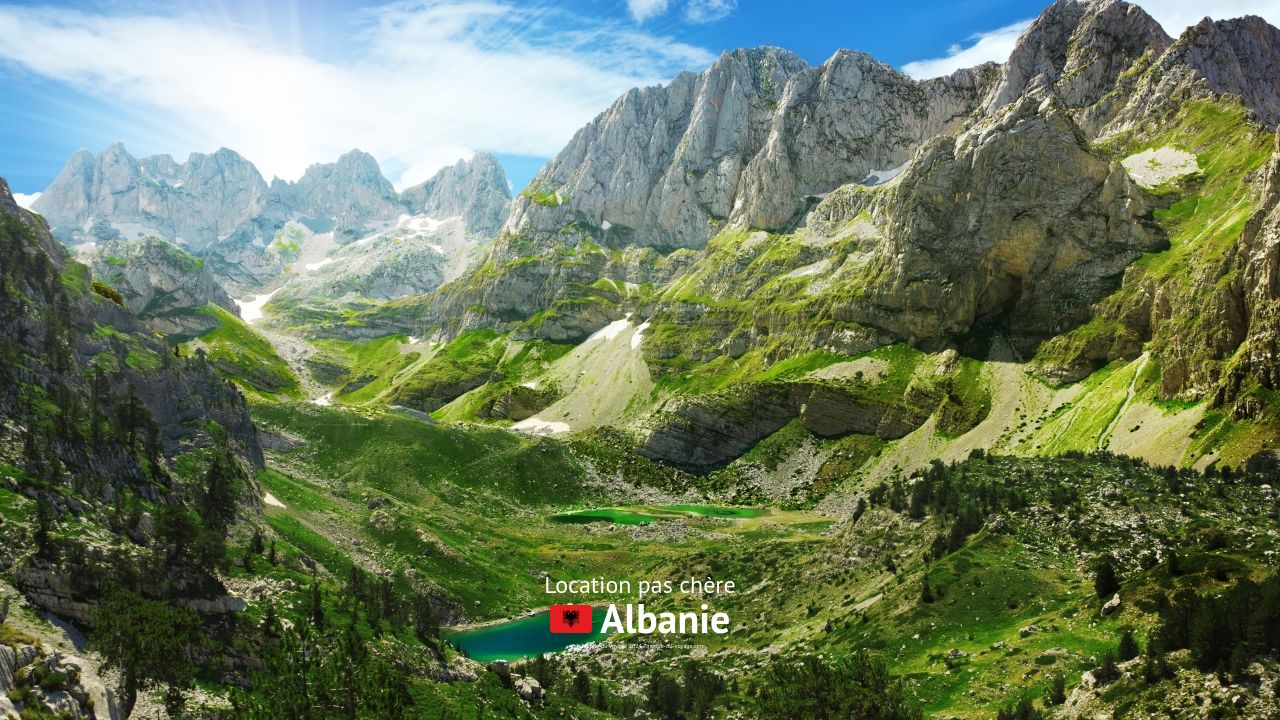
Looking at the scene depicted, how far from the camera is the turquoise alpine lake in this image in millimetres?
85250

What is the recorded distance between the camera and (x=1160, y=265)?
167m

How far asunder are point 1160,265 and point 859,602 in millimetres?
141860

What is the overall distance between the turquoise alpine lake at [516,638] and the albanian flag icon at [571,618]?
853mm

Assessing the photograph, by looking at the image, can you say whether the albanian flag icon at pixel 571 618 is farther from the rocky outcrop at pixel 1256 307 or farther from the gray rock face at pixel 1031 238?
the gray rock face at pixel 1031 238

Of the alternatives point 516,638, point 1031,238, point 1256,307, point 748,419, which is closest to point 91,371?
point 516,638

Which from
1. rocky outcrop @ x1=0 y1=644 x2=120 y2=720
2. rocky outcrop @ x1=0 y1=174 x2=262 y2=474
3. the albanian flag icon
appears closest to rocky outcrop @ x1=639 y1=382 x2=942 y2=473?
the albanian flag icon

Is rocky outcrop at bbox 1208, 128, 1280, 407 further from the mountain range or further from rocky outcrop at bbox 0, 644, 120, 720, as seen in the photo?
rocky outcrop at bbox 0, 644, 120, 720

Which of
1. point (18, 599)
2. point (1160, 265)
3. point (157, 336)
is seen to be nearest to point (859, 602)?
point (18, 599)

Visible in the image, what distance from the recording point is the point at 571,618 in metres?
95.3

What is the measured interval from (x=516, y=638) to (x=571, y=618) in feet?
26.8

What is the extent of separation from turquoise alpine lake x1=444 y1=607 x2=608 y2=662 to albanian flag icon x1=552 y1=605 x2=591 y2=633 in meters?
0.85

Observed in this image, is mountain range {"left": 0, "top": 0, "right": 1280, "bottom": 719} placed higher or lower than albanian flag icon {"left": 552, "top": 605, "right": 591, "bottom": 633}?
higher

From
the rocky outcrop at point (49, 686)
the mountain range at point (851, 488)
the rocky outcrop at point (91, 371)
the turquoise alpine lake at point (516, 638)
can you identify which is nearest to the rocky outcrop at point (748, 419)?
the mountain range at point (851, 488)

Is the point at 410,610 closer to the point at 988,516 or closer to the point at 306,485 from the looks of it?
the point at 306,485
